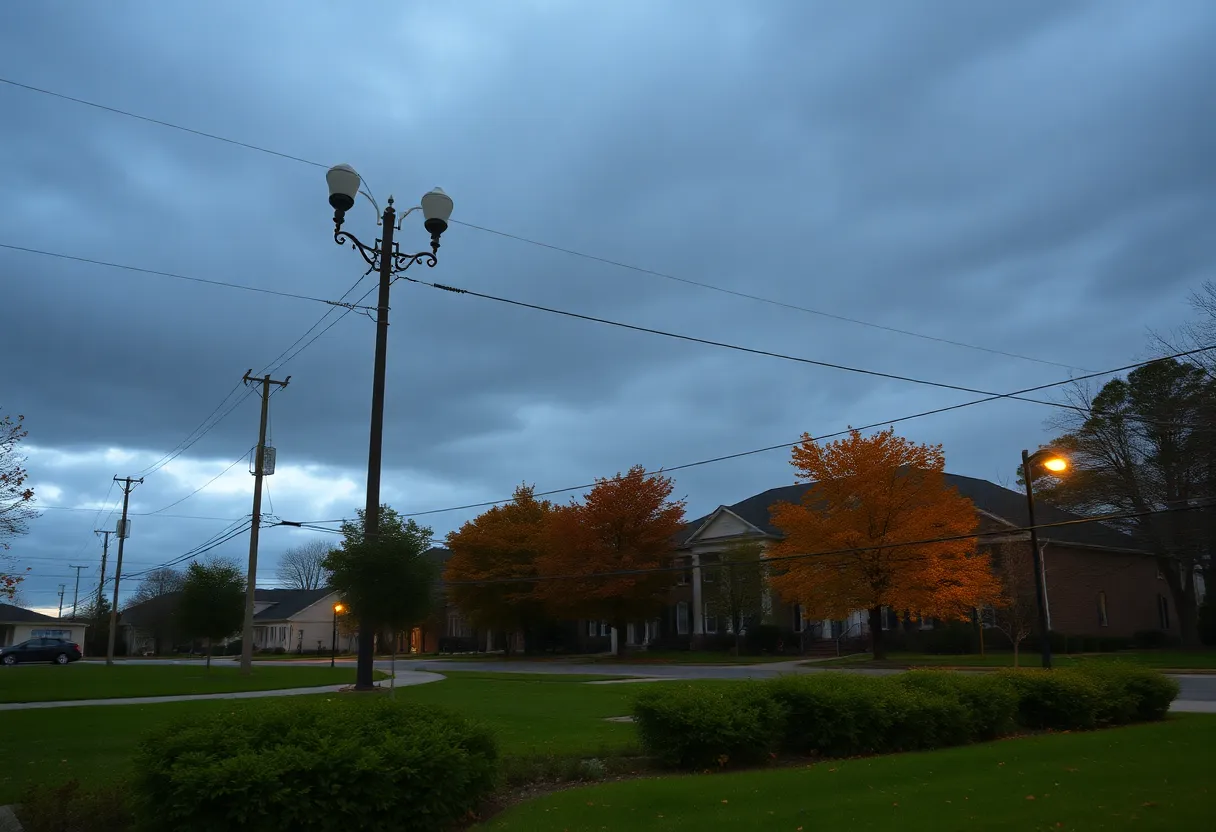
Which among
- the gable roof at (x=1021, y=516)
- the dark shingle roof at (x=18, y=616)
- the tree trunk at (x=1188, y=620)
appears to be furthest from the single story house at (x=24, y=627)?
the tree trunk at (x=1188, y=620)

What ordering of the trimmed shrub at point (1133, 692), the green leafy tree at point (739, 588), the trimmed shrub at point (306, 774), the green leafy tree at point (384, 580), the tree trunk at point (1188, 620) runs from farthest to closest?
the green leafy tree at point (739, 588) → the tree trunk at point (1188, 620) → the green leafy tree at point (384, 580) → the trimmed shrub at point (1133, 692) → the trimmed shrub at point (306, 774)

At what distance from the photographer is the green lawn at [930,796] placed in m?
7.80

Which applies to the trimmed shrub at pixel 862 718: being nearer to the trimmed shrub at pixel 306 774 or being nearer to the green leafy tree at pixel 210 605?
the trimmed shrub at pixel 306 774

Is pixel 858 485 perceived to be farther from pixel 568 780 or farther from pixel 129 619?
pixel 129 619

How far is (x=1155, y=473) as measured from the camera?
41969mm

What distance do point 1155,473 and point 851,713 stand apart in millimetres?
37347

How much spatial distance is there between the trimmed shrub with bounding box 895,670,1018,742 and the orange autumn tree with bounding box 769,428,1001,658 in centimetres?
2123

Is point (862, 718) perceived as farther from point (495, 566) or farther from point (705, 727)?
point (495, 566)

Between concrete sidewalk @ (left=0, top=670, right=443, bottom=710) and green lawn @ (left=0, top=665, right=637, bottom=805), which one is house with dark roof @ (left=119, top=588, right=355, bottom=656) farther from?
green lawn @ (left=0, top=665, right=637, bottom=805)

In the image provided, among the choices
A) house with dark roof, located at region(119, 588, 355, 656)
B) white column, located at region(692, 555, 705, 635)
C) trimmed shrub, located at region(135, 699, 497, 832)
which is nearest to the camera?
trimmed shrub, located at region(135, 699, 497, 832)

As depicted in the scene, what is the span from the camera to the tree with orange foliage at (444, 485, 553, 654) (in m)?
56.8

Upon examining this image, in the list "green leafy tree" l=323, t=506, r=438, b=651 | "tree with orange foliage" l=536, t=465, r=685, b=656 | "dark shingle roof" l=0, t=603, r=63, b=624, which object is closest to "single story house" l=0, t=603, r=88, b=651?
"dark shingle roof" l=0, t=603, r=63, b=624

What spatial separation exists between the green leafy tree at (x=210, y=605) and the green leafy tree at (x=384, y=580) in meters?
24.6

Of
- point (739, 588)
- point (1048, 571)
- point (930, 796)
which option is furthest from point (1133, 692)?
point (739, 588)
